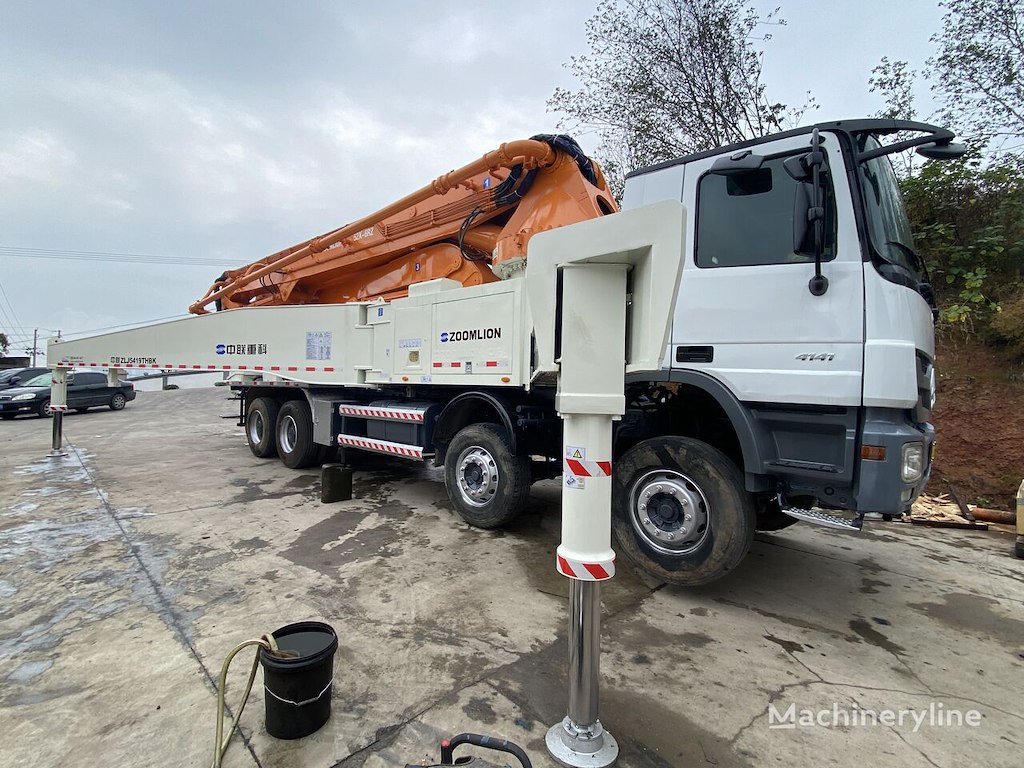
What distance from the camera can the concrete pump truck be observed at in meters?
2.80

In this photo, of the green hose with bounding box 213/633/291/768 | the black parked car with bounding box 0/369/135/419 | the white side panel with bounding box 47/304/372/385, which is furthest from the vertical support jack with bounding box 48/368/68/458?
the green hose with bounding box 213/633/291/768

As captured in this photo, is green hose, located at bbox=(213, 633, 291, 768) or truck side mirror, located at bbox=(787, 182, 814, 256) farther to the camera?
truck side mirror, located at bbox=(787, 182, 814, 256)

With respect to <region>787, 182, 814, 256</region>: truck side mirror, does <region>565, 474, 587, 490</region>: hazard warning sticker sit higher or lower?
lower

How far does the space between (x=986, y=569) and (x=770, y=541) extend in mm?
1623

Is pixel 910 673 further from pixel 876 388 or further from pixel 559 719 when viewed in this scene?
pixel 559 719

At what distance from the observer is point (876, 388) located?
2814mm

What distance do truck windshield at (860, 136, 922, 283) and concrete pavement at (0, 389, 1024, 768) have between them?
2.31 m

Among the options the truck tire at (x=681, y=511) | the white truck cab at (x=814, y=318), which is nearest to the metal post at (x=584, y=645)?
the truck tire at (x=681, y=511)

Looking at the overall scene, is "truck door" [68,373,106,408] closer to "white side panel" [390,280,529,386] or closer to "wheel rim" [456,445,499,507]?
"white side panel" [390,280,529,386]

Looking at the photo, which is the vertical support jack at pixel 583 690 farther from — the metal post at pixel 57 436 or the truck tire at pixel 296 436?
the metal post at pixel 57 436

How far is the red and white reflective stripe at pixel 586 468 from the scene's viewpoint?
1985 mm

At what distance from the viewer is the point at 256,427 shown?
28.5 ft

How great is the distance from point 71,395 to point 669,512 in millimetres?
20666

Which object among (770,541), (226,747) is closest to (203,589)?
(226,747)
